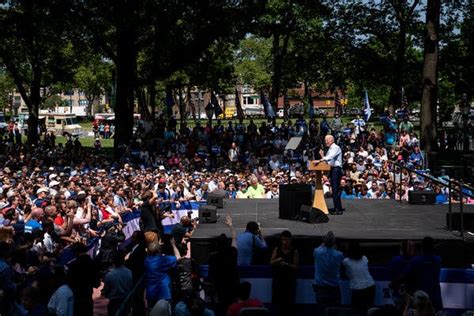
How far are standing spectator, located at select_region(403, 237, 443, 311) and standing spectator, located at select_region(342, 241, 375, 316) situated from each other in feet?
2.02

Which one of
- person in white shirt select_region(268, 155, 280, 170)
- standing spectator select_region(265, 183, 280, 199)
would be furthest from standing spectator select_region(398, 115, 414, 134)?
standing spectator select_region(265, 183, 280, 199)

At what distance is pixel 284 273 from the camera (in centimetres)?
1049

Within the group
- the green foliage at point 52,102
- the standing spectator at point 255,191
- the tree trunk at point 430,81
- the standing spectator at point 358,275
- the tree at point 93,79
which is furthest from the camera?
the green foliage at point 52,102

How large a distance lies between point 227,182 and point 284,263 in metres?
12.4

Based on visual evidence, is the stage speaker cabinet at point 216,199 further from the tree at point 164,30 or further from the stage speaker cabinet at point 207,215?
the tree at point 164,30

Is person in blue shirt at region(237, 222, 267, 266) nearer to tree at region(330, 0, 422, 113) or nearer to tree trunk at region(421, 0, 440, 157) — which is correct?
tree trunk at region(421, 0, 440, 157)

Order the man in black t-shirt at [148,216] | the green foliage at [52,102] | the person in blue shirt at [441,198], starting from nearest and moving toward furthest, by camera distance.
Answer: the man in black t-shirt at [148,216] < the person in blue shirt at [441,198] < the green foliage at [52,102]

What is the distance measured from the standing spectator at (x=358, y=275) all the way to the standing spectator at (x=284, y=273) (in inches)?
33.3

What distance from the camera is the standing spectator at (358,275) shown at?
9969 mm

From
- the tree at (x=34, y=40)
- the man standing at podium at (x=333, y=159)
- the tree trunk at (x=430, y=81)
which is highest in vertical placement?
the tree at (x=34, y=40)

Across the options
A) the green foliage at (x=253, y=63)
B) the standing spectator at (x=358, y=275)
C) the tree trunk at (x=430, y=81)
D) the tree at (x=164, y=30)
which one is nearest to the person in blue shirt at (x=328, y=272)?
the standing spectator at (x=358, y=275)

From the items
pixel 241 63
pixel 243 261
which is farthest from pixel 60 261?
pixel 241 63

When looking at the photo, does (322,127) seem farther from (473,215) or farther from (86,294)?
(86,294)

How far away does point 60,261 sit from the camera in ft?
38.0
